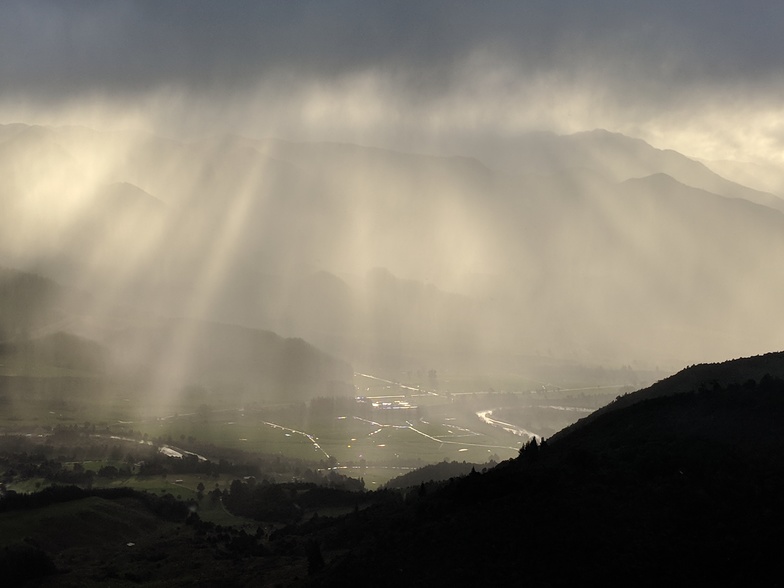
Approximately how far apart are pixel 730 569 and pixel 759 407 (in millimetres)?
20461

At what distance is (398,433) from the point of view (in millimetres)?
164625

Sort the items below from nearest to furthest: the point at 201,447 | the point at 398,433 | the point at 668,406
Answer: the point at 668,406
the point at 201,447
the point at 398,433

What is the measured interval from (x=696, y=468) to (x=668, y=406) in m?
13.8

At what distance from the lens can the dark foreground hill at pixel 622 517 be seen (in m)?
32.5

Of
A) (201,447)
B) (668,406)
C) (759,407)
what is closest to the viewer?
(759,407)

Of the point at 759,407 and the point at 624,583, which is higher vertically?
the point at 759,407

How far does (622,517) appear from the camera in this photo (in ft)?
120

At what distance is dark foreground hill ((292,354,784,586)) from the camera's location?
32531 mm

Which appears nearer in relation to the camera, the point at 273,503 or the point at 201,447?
the point at 273,503

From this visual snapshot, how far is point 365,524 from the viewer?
56938 millimetres

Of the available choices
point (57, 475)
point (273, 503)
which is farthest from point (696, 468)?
point (57, 475)

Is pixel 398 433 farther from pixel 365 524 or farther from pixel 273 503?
pixel 365 524

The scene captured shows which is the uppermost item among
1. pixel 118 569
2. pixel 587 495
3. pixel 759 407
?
pixel 759 407

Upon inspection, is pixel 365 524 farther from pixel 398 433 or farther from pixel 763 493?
pixel 398 433
